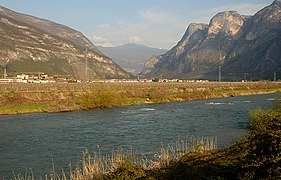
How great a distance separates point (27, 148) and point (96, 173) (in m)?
15.7

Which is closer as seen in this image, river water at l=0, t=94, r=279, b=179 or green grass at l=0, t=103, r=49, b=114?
river water at l=0, t=94, r=279, b=179

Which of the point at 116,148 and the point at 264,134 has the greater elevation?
the point at 264,134

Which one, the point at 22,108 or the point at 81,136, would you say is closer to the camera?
the point at 81,136

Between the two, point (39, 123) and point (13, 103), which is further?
point (13, 103)

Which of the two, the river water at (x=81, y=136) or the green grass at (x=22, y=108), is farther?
the green grass at (x=22, y=108)

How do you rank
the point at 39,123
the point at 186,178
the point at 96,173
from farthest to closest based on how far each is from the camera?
1. the point at 39,123
2. the point at 96,173
3. the point at 186,178

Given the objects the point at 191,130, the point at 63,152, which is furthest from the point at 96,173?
the point at 191,130

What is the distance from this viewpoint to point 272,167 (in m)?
11.3

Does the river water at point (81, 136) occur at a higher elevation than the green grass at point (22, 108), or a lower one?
lower

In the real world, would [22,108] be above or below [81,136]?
above

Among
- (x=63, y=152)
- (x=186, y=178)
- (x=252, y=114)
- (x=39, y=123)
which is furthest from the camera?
(x=39, y=123)

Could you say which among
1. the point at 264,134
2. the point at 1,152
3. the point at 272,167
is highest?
the point at 264,134

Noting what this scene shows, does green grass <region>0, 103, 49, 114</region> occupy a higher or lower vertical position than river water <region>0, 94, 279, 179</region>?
higher

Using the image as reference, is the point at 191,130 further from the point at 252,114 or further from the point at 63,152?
the point at 63,152
